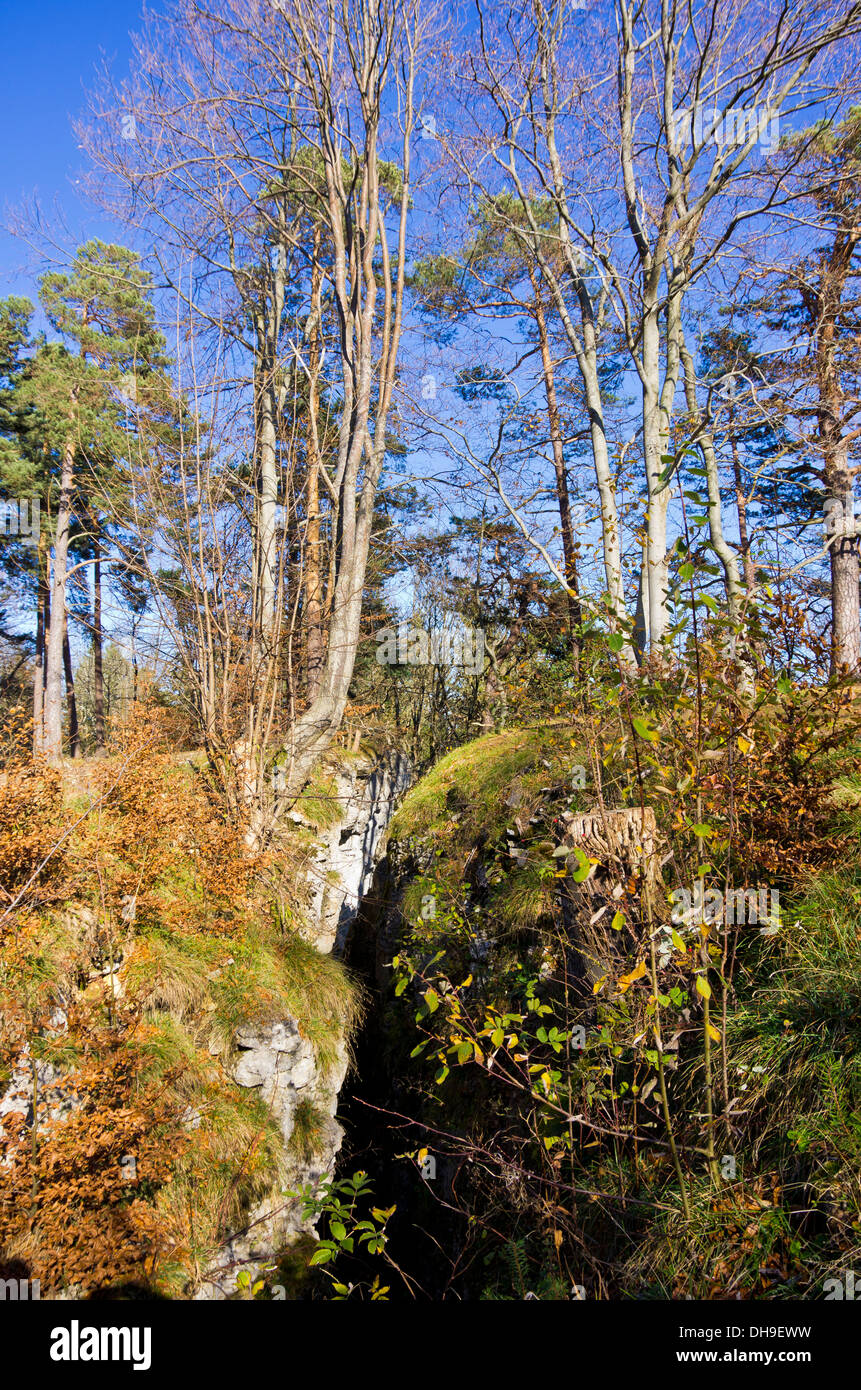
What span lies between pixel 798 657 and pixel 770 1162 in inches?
74.3

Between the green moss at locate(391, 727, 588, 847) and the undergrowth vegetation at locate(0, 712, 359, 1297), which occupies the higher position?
the green moss at locate(391, 727, 588, 847)

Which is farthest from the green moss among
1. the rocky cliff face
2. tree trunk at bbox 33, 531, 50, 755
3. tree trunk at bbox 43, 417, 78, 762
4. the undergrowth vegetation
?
tree trunk at bbox 33, 531, 50, 755

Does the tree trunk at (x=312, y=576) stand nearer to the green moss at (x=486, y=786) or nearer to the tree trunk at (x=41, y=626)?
the green moss at (x=486, y=786)

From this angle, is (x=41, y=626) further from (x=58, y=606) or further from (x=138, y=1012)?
(x=138, y=1012)

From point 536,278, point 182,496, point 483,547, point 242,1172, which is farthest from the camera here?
point 483,547

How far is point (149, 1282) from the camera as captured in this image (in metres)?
2.91

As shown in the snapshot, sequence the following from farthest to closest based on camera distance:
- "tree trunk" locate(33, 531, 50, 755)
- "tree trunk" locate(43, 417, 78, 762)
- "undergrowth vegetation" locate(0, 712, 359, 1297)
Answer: "tree trunk" locate(33, 531, 50, 755), "tree trunk" locate(43, 417, 78, 762), "undergrowth vegetation" locate(0, 712, 359, 1297)

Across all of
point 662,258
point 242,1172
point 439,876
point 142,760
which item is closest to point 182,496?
point 142,760

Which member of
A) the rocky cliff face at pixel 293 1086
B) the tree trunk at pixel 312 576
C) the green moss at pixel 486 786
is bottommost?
the rocky cliff face at pixel 293 1086

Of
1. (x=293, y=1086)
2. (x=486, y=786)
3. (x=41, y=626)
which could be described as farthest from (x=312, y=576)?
(x=41, y=626)

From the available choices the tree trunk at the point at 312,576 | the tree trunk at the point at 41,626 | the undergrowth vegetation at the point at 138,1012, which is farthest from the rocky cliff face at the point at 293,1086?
the tree trunk at the point at 41,626

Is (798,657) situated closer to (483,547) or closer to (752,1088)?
(752,1088)

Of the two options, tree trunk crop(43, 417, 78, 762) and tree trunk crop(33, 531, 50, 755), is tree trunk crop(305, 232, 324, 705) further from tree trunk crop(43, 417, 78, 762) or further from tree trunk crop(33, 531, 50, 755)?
tree trunk crop(33, 531, 50, 755)

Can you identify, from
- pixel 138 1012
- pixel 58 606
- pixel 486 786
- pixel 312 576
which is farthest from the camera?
pixel 58 606
